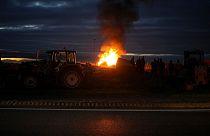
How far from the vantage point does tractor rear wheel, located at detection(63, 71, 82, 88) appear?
2081 cm

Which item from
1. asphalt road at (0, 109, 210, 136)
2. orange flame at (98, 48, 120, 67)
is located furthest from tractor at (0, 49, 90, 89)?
orange flame at (98, 48, 120, 67)

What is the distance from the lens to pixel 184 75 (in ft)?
80.9

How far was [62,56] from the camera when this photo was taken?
2073 centimetres

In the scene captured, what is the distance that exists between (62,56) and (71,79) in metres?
1.16

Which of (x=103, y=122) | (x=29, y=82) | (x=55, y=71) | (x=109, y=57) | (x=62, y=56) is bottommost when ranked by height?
(x=103, y=122)

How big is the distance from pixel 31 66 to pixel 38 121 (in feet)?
38.0

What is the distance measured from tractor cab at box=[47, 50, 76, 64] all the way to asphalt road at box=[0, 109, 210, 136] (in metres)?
9.19

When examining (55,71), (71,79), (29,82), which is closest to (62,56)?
(55,71)

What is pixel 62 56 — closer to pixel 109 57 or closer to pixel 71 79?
pixel 71 79

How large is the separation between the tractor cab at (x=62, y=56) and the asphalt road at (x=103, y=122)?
919 centimetres

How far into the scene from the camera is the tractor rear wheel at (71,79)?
68.3 feet

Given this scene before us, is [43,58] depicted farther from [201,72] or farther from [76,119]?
[76,119]

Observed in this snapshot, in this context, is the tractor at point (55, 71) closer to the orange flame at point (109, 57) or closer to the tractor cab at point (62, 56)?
the tractor cab at point (62, 56)

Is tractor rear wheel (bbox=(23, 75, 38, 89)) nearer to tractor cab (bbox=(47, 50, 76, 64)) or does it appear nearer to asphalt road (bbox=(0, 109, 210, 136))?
tractor cab (bbox=(47, 50, 76, 64))
